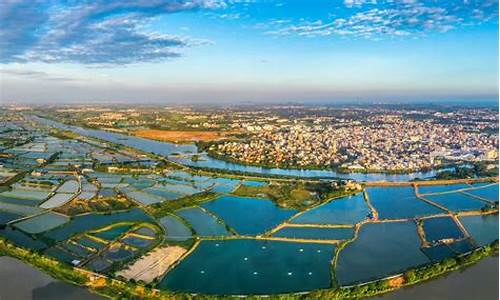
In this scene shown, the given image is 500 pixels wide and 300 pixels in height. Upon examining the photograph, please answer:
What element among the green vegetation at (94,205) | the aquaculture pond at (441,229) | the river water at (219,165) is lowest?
the aquaculture pond at (441,229)

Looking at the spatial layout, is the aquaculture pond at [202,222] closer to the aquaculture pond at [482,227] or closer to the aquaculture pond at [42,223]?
the aquaculture pond at [42,223]

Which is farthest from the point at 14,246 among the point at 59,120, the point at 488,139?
the point at 59,120

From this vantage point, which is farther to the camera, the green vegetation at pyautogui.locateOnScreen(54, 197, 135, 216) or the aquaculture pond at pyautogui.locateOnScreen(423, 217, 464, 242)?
the green vegetation at pyautogui.locateOnScreen(54, 197, 135, 216)

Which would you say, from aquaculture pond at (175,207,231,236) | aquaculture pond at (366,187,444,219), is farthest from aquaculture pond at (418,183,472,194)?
aquaculture pond at (175,207,231,236)

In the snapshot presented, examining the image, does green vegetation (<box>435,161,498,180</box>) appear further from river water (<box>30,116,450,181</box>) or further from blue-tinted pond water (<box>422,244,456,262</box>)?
blue-tinted pond water (<box>422,244,456,262</box>)

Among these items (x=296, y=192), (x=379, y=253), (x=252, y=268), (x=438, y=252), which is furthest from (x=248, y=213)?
(x=438, y=252)

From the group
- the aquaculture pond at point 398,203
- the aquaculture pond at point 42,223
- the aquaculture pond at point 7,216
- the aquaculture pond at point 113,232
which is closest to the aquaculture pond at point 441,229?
the aquaculture pond at point 398,203
